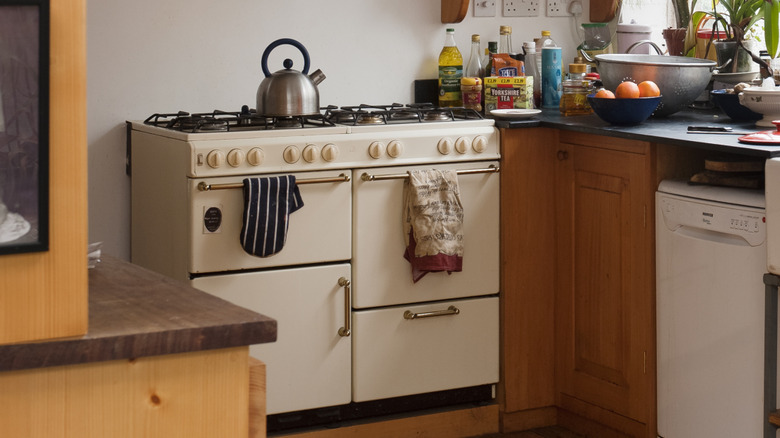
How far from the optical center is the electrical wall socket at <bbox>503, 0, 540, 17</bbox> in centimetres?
362

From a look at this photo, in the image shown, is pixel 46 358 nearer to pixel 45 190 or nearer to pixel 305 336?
pixel 45 190

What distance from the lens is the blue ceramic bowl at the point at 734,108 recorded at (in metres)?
2.93

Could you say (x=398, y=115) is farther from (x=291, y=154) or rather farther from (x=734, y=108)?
(x=734, y=108)

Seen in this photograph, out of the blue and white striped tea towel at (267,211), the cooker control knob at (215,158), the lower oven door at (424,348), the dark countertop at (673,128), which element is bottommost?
the lower oven door at (424,348)

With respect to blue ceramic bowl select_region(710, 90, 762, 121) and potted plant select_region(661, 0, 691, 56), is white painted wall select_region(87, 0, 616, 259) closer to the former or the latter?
potted plant select_region(661, 0, 691, 56)

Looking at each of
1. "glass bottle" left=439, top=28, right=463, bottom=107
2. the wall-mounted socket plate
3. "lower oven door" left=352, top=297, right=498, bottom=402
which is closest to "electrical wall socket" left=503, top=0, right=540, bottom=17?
the wall-mounted socket plate

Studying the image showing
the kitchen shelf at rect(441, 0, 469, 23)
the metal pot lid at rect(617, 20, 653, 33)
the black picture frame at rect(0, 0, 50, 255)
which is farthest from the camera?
the metal pot lid at rect(617, 20, 653, 33)

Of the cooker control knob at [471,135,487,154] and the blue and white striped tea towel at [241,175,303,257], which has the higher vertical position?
the cooker control knob at [471,135,487,154]

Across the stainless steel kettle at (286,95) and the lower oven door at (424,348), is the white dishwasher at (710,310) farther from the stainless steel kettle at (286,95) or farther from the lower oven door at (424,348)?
the stainless steel kettle at (286,95)

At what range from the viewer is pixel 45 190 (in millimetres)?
1038

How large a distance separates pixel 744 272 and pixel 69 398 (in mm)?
1748

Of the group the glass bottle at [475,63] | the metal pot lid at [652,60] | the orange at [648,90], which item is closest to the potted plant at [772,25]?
the metal pot lid at [652,60]

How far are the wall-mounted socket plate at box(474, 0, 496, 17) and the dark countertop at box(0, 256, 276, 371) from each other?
247 cm

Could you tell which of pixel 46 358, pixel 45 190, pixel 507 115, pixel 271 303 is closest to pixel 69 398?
pixel 46 358
